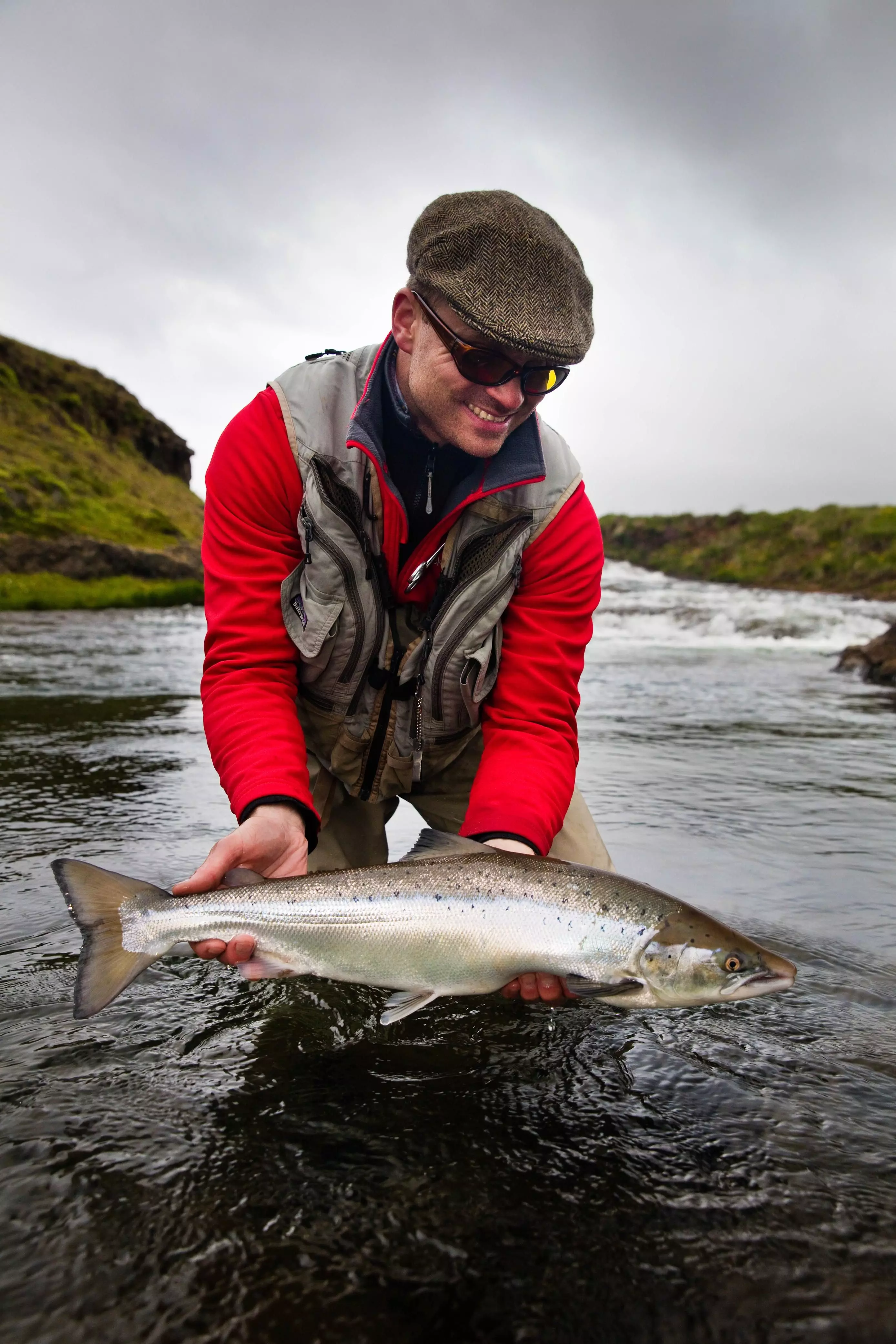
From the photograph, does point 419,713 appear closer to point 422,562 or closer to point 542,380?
point 422,562

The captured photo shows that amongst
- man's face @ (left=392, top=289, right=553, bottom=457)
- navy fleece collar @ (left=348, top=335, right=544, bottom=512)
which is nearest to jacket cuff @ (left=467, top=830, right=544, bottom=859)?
navy fleece collar @ (left=348, top=335, right=544, bottom=512)

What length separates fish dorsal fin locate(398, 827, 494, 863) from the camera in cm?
299

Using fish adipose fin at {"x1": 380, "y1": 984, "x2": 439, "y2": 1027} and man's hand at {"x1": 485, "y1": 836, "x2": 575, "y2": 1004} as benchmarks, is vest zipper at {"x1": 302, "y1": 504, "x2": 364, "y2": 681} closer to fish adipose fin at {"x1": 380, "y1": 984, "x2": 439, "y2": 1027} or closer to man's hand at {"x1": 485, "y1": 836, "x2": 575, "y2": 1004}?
man's hand at {"x1": 485, "y1": 836, "x2": 575, "y2": 1004}

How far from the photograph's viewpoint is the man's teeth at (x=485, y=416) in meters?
3.32

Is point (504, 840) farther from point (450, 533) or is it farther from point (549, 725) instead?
point (450, 533)

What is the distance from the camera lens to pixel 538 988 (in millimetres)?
2873

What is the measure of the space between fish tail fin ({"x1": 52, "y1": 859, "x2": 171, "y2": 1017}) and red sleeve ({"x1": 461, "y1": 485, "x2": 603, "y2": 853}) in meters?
1.29

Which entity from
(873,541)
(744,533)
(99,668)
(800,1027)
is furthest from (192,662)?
(744,533)

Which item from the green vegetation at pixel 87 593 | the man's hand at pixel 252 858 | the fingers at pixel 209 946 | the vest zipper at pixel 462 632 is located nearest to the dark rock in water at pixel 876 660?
the vest zipper at pixel 462 632

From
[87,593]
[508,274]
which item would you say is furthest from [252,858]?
[87,593]

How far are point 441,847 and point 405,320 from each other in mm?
1894

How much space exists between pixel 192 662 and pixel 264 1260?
1411cm

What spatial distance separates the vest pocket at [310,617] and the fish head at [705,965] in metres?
1.62

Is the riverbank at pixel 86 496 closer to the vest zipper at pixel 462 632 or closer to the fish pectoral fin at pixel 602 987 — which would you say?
the vest zipper at pixel 462 632
